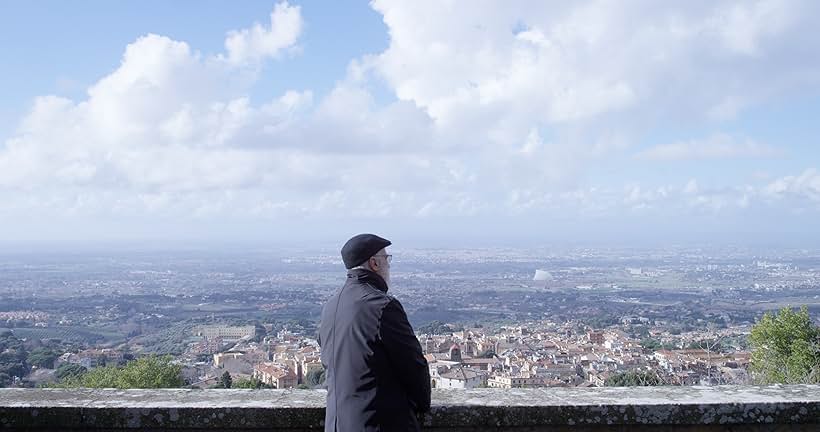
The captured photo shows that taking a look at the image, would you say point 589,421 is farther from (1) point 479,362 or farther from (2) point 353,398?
(1) point 479,362

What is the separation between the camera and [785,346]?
17.2 metres

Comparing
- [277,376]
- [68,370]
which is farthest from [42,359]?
[277,376]

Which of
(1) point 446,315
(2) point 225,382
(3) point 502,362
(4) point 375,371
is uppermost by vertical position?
(4) point 375,371

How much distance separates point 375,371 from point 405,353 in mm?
140

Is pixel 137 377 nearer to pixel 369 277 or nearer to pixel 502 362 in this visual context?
pixel 502 362

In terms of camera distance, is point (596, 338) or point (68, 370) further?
point (596, 338)

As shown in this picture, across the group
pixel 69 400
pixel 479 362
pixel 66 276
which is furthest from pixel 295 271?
pixel 69 400

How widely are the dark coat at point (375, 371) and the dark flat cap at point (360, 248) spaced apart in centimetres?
21

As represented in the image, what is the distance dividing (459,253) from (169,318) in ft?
158

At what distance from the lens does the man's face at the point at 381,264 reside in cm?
294

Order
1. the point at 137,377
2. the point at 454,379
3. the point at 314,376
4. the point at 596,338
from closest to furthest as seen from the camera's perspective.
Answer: the point at 454,379 < the point at 314,376 < the point at 137,377 < the point at 596,338

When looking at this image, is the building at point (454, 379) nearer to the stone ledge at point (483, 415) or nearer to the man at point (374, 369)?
the stone ledge at point (483, 415)

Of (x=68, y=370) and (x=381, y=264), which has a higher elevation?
(x=381, y=264)

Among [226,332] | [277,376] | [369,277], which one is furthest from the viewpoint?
[226,332]
